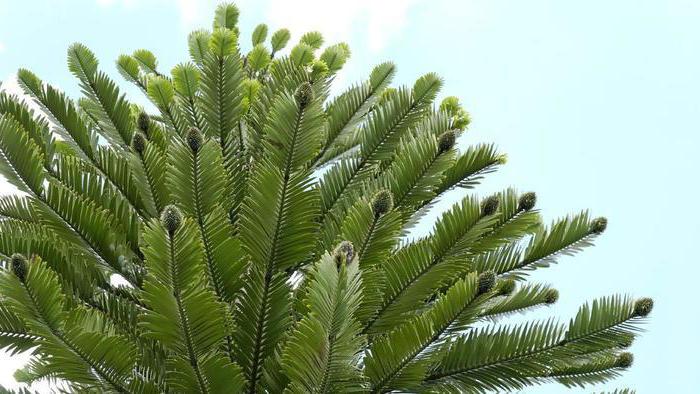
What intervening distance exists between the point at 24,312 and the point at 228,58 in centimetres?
211

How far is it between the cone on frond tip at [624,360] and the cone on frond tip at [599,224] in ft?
2.07

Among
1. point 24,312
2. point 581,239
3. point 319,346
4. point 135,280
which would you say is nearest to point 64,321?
point 24,312

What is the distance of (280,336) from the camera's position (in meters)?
3.01

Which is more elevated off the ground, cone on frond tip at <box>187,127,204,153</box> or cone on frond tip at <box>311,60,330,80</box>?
cone on frond tip at <box>311,60,330,80</box>

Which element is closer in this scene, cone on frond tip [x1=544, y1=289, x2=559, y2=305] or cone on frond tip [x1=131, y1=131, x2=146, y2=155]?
cone on frond tip [x1=131, y1=131, x2=146, y2=155]

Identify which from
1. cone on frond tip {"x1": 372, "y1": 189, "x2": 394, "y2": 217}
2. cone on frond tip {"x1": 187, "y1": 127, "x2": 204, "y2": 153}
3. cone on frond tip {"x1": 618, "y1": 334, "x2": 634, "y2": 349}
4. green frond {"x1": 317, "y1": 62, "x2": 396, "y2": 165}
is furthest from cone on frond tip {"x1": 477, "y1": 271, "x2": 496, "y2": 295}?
green frond {"x1": 317, "y1": 62, "x2": 396, "y2": 165}

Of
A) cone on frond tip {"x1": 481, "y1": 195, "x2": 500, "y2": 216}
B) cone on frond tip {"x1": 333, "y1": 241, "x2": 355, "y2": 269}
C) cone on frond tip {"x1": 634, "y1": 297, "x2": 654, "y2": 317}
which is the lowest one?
cone on frond tip {"x1": 634, "y1": 297, "x2": 654, "y2": 317}

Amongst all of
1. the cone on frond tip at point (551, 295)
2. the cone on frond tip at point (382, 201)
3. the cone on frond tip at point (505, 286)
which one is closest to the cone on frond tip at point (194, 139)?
the cone on frond tip at point (382, 201)

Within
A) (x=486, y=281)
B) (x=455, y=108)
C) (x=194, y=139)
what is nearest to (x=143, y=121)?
(x=194, y=139)

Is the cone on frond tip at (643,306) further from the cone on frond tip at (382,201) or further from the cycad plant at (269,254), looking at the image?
the cone on frond tip at (382,201)

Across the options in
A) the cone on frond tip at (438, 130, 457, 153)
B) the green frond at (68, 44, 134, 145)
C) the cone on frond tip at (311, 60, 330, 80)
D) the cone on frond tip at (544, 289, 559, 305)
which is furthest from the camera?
the cone on frond tip at (311, 60, 330, 80)

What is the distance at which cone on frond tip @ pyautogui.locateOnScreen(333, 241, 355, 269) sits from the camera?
231 cm

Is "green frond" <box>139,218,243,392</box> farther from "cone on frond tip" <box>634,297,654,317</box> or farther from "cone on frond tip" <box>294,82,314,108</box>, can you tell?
"cone on frond tip" <box>634,297,654,317</box>

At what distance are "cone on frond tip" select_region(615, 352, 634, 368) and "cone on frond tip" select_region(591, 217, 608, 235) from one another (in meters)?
0.63
